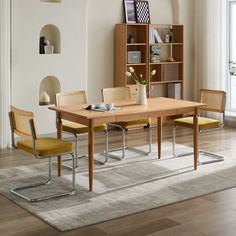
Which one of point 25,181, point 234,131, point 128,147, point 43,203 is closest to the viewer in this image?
point 43,203

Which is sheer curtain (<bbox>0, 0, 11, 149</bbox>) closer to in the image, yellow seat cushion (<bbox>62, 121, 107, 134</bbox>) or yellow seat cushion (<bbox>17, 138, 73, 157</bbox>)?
yellow seat cushion (<bbox>62, 121, 107, 134</bbox>)

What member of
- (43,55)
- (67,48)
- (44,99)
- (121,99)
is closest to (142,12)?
(67,48)

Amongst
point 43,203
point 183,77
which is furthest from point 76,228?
point 183,77

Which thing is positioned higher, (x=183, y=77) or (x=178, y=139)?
(x=183, y=77)

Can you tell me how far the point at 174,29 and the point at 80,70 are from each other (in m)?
2.02

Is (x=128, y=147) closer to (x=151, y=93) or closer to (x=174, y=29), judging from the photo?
(x=151, y=93)

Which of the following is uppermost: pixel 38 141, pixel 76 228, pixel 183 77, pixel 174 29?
pixel 174 29

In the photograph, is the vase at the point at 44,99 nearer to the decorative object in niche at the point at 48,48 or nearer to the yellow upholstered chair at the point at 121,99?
the decorative object in niche at the point at 48,48

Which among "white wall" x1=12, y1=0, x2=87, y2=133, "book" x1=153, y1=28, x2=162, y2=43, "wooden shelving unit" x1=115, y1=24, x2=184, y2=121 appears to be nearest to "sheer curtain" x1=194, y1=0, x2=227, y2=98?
"wooden shelving unit" x1=115, y1=24, x2=184, y2=121

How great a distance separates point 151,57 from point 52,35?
1715 millimetres

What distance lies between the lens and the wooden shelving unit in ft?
27.0

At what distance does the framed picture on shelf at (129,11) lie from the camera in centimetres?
835

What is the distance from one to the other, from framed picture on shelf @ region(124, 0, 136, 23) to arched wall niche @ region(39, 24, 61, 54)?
127 cm

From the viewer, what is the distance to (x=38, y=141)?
5.07 meters
